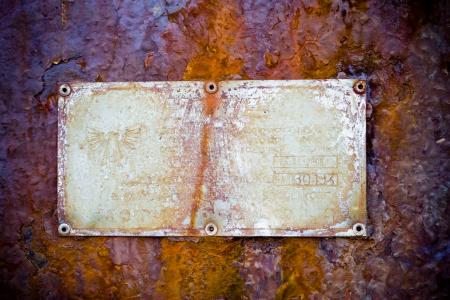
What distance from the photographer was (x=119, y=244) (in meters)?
0.79

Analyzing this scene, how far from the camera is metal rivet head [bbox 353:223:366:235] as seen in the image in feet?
2.48

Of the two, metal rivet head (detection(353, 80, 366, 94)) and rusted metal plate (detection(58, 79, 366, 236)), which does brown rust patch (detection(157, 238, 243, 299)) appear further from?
metal rivet head (detection(353, 80, 366, 94))

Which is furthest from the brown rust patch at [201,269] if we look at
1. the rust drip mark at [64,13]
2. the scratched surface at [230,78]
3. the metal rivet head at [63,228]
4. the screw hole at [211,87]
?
the rust drip mark at [64,13]

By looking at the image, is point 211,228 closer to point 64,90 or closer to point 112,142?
point 112,142

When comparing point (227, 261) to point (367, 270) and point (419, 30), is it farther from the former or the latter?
point (419, 30)

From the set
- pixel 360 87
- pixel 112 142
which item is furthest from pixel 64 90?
pixel 360 87

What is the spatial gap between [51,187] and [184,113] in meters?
0.33

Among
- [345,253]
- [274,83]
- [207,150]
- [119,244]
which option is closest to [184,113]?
[207,150]

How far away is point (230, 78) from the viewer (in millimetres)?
783

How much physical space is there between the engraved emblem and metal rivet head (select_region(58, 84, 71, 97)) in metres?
0.09

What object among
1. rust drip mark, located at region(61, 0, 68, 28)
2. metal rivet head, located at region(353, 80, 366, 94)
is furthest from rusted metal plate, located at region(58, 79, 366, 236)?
rust drip mark, located at region(61, 0, 68, 28)

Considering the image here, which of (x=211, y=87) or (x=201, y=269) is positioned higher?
(x=211, y=87)

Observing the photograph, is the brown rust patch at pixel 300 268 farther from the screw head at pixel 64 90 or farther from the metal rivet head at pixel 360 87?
the screw head at pixel 64 90

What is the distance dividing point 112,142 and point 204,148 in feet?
0.64
